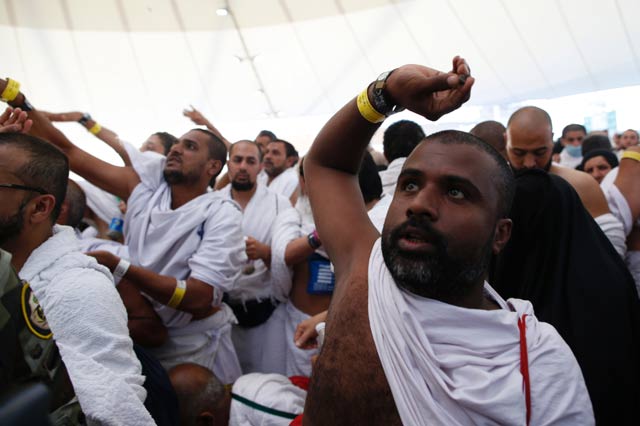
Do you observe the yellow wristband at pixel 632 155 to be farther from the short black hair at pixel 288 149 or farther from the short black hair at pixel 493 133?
the short black hair at pixel 288 149

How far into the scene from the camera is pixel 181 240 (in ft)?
8.84

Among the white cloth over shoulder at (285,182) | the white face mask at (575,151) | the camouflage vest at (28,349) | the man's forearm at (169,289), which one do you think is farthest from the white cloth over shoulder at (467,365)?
the white face mask at (575,151)

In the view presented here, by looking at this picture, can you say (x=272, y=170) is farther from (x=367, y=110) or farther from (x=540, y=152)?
(x=367, y=110)

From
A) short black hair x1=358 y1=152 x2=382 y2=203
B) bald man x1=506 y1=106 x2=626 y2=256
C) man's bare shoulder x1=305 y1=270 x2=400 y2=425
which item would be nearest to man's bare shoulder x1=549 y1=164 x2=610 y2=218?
bald man x1=506 y1=106 x2=626 y2=256

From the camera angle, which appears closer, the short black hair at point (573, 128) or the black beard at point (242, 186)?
the black beard at point (242, 186)

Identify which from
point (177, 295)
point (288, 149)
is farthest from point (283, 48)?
point (177, 295)

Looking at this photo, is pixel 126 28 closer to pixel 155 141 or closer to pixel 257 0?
pixel 257 0

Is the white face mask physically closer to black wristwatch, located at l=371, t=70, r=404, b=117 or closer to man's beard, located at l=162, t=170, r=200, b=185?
man's beard, located at l=162, t=170, r=200, b=185

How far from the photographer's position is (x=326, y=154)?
163 centimetres

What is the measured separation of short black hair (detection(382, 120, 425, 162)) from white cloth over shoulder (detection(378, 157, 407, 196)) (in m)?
0.06

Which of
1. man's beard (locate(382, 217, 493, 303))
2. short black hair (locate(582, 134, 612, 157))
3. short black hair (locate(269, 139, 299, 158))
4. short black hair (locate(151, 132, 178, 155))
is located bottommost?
man's beard (locate(382, 217, 493, 303))

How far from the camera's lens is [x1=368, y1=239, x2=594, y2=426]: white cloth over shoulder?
113 cm

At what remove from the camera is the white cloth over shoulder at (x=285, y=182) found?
491 centimetres

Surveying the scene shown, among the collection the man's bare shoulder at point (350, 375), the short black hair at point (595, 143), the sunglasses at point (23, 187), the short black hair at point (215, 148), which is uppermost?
the short black hair at point (595, 143)
